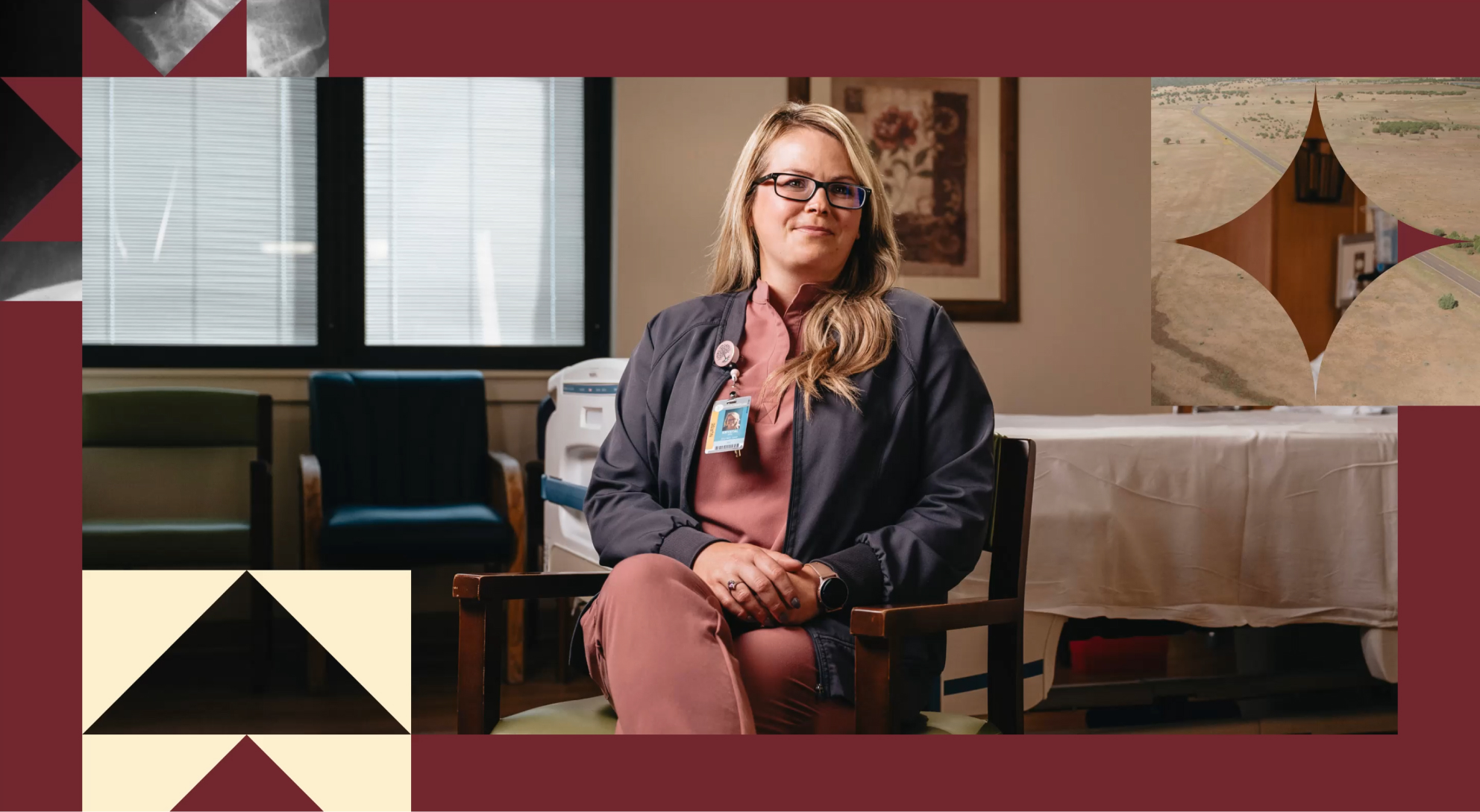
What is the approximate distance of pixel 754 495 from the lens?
57.9 inches

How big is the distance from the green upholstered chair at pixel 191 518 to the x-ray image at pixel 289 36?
7.02ft

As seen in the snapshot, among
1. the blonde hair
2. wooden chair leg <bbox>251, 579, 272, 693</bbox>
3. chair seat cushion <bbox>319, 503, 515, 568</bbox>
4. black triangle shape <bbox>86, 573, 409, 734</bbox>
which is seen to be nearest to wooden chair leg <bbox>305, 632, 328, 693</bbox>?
black triangle shape <bbox>86, 573, 409, 734</bbox>

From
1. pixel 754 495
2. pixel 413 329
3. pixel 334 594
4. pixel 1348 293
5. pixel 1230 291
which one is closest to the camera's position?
pixel 334 594

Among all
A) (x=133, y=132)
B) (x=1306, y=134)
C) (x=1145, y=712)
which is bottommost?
(x=1145, y=712)

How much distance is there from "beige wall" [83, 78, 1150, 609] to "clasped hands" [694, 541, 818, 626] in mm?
2638

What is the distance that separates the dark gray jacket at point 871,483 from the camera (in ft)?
4.58

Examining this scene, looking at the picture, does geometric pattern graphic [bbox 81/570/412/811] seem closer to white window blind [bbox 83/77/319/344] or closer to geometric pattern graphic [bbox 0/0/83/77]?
geometric pattern graphic [bbox 0/0/83/77]

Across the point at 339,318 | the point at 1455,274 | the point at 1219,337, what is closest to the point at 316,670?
the point at 339,318

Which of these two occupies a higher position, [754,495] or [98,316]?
[98,316]

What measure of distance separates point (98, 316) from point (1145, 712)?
11.7ft

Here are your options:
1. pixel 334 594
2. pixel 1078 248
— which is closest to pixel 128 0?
pixel 334 594

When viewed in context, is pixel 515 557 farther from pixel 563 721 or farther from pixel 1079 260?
pixel 1079 260

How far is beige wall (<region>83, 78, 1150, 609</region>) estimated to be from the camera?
145 inches

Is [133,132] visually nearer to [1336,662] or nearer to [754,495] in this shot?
[754,495]
